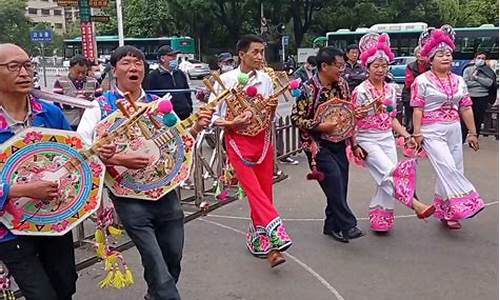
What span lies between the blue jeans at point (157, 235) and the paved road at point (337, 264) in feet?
2.65

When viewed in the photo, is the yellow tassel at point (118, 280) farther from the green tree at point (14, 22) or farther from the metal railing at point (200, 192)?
the green tree at point (14, 22)

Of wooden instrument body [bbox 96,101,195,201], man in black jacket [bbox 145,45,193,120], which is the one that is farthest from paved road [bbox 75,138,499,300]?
man in black jacket [bbox 145,45,193,120]

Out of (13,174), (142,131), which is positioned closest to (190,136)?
(142,131)

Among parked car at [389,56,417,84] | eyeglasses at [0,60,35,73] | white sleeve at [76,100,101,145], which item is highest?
eyeglasses at [0,60,35,73]

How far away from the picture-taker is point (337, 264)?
439 centimetres

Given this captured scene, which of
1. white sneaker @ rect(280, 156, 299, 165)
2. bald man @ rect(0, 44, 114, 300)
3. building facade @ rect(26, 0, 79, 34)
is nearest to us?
bald man @ rect(0, 44, 114, 300)

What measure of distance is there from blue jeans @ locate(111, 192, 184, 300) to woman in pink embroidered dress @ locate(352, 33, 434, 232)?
2158 mm

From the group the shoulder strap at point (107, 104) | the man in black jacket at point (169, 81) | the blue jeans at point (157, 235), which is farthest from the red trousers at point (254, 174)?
the man in black jacket at point (169, 81)

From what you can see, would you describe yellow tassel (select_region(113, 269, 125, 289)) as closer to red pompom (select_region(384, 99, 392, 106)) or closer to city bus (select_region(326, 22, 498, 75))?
red pompom (select_region(384, 99, 392, 106))

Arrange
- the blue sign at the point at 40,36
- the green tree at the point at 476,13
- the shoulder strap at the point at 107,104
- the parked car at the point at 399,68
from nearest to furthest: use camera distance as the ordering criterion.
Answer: the shoulder strap at the point at 107,104 → the blue sign at the point at 40,36 → the parked car at the point at 399,68 → the green tree at the point at 476,13

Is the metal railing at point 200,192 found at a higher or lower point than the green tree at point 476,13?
lower

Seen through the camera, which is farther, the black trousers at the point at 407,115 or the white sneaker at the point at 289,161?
the black trousers at the point at 407,115

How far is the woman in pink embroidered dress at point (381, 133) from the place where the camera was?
481cm

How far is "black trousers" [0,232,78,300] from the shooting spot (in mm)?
2578
